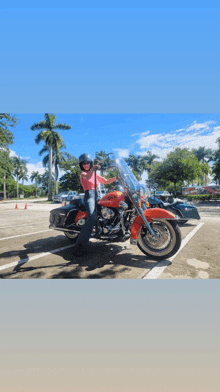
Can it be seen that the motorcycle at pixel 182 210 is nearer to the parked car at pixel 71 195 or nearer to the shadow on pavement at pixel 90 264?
the shadow on pavement at pixel 90 264

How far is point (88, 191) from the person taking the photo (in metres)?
3.13

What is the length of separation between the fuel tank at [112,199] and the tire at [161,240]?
51 centimetres

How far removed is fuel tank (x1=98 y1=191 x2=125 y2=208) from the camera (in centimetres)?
305

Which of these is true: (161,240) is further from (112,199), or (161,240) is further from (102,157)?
(102,157)

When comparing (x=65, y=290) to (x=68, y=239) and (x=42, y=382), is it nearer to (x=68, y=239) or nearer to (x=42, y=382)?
(x=42, y=382)

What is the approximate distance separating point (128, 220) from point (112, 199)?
384 millimetres

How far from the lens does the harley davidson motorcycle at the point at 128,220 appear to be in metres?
2.77

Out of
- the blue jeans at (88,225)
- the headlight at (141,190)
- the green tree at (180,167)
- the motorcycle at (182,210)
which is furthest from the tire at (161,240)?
the green tree at (180,167)

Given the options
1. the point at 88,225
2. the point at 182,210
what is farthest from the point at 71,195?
the point at 182,210

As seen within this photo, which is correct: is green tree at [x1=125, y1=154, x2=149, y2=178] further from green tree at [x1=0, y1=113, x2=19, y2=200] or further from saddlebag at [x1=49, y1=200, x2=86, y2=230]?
green tree at [x1=0, y1=113, x2=19, y2=200]

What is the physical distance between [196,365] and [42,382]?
1.00 meters

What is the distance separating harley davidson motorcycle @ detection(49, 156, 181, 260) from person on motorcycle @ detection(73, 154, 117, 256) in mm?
100

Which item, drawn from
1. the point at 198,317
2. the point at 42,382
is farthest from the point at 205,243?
the point at 42,382

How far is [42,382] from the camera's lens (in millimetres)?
1309
